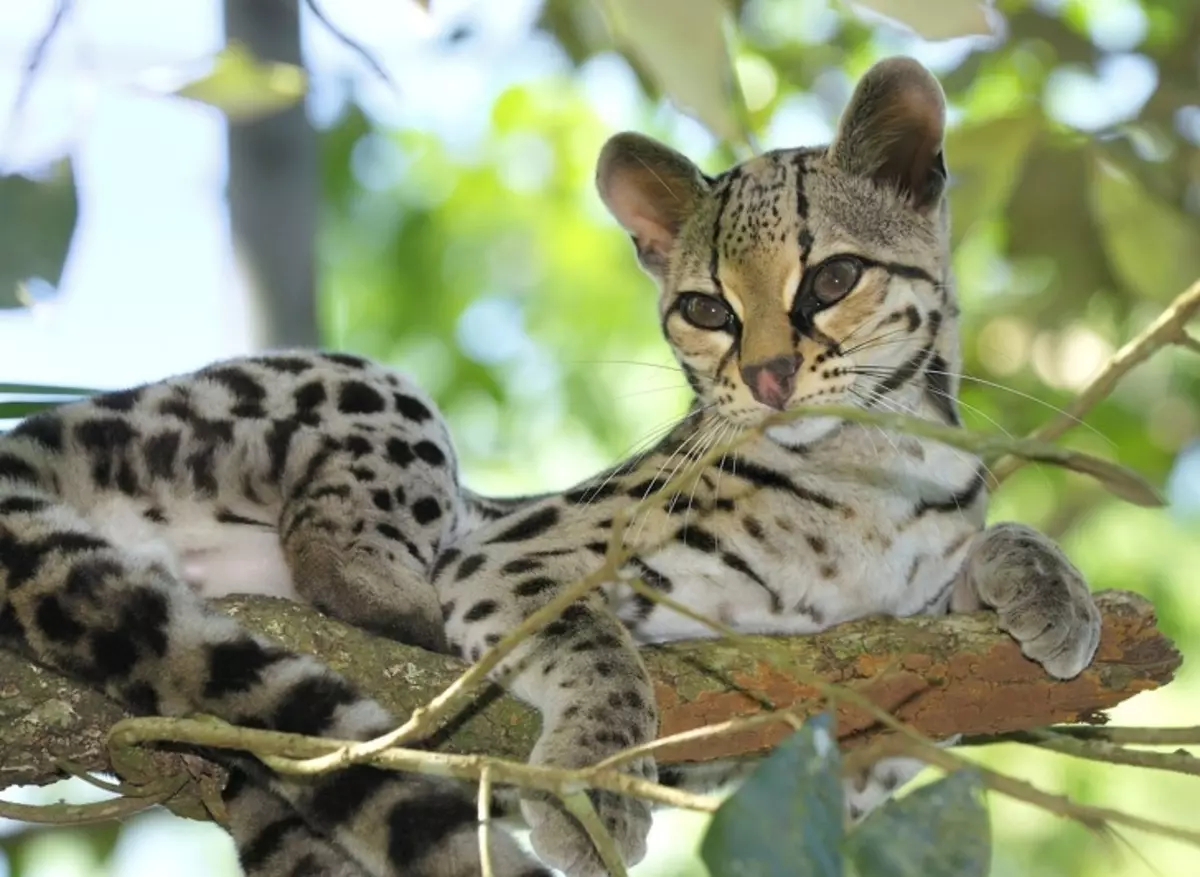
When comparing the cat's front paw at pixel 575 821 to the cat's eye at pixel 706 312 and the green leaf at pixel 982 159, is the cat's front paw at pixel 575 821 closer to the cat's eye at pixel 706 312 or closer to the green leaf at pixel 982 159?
the cat's eye at pixel 706 312

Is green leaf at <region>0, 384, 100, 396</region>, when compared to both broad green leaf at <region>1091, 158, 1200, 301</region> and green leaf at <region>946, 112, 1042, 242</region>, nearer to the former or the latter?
green leaf at <region>946, 112, 1042, 242</region>

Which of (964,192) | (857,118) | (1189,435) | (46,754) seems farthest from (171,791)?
(1189,435)

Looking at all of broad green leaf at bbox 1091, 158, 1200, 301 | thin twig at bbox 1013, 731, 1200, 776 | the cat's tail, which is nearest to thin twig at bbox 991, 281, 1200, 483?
thin twig at bbox 1013, 731, 1200, 776

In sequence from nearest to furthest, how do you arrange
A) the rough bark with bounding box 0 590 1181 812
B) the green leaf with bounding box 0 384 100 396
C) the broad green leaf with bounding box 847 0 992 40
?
the broad green leaf with bounding box 847 0 992 40, the rough bark with bounding box 0 590 1181 812, the green leaf with bounding box 0 384 100 396

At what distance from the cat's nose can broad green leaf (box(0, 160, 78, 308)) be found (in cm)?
154

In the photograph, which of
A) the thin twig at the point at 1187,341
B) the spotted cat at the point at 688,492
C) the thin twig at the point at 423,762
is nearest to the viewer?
the thin twig at the point at 423,762

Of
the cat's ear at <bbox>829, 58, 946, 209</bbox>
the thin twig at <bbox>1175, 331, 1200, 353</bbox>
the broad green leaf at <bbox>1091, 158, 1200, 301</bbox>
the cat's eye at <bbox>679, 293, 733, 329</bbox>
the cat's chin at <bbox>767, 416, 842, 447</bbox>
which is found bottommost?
the cat's chin at <bbox>767, 416, 842, 447</bbox>

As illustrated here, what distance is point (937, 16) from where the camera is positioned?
2.61 m

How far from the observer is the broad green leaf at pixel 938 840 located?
175 cm

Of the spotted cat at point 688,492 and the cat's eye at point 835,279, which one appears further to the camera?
the cat's eye at point 835,279

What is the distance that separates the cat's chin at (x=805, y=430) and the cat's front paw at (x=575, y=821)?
99 centimetres

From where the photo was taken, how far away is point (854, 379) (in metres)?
3.76

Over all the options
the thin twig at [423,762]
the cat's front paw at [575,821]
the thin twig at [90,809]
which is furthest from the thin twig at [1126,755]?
the thin twig at [90,809]

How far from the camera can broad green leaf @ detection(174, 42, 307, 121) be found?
3627 mm
